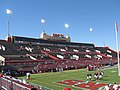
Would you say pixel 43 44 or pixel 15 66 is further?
pixel 43 44

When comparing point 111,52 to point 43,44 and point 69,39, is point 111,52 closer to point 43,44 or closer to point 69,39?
point 69,39

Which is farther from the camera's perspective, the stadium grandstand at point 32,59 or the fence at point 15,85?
the stadium grandstand at point 32,59

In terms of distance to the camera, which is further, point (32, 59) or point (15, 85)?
point (32, 59)

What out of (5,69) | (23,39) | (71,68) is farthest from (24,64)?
(23,39)

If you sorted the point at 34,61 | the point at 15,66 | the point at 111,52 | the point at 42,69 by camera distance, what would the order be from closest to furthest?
the point at 15,66, the point at 42,69, the point at 34,61, the point at 111,52

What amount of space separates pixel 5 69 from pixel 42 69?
30.3ft

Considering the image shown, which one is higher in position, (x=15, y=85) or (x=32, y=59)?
(x=32, y=59)

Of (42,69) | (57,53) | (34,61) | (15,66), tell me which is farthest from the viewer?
(57,53)

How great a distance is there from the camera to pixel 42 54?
207 ft

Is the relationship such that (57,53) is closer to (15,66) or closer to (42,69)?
(42,69)

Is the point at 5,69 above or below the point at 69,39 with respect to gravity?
below

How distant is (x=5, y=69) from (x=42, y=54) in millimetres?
21033

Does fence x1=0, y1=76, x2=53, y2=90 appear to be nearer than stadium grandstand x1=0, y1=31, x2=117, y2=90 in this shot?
Yes

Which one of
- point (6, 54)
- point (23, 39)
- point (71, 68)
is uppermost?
point (23, 39)
